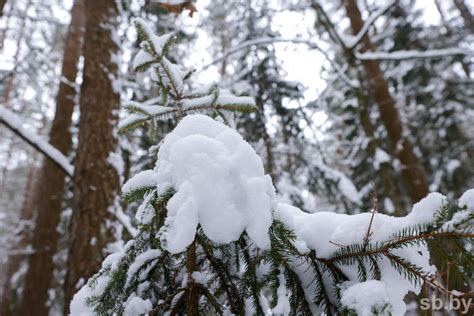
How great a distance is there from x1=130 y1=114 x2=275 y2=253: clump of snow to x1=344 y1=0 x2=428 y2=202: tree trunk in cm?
612

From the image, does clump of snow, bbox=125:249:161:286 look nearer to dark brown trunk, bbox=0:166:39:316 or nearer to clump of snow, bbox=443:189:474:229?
clump of snow, bbox=443:189:474:229

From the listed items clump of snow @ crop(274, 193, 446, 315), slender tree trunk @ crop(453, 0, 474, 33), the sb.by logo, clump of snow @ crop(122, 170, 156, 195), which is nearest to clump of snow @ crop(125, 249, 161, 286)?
clump of snow @ crop(122, 170, 156, 195)

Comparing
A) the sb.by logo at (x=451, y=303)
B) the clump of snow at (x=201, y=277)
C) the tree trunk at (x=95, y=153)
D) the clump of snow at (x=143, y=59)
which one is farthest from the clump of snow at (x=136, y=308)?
the tree trunk at (x=95, y=153)

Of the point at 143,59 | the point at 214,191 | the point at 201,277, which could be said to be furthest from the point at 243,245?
the point at 143,59

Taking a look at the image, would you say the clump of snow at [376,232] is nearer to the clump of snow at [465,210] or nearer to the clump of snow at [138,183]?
the clump of snow at [465,210]

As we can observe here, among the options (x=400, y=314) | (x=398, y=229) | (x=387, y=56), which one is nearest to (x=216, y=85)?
(x=398, y=229)

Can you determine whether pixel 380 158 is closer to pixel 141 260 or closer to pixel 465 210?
pixel 465 210

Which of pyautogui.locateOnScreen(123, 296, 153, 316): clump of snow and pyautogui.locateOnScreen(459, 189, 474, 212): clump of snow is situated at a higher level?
pyautogui.locateOnScreen(459, 189, 474, 212): clump of snow

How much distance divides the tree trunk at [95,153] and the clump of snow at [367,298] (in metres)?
2.46

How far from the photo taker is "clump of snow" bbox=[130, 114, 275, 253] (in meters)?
1.09

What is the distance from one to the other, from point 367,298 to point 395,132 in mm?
7152

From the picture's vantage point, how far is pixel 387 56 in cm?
428

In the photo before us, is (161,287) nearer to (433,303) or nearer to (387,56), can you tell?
(433,303)

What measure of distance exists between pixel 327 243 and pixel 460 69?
39.6 ft
